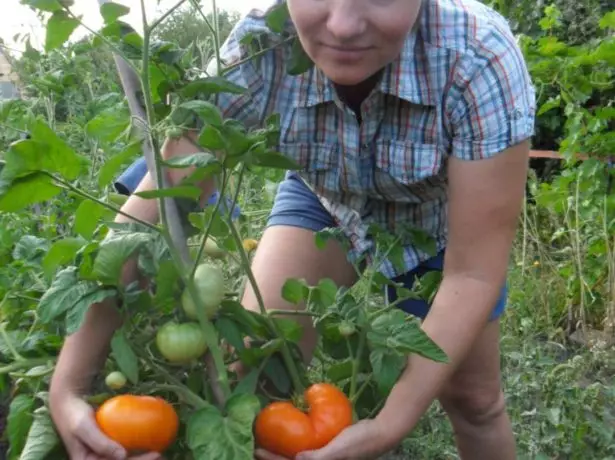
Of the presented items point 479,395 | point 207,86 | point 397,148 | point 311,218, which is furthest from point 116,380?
point 479,395

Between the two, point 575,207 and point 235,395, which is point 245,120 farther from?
point 575,207

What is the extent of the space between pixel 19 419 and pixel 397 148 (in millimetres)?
703

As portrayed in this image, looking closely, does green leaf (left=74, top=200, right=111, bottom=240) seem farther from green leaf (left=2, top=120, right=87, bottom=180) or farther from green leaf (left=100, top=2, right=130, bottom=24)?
green leaf (left=100, top=2, right=130, bottom=24)

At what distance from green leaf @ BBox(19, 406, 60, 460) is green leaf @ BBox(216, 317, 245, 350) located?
256 millimetres

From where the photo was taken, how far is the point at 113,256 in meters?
0.92

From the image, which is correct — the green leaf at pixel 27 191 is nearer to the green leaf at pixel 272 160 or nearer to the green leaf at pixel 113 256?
the green leaf at pixel 113 256

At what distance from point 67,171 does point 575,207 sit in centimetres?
235

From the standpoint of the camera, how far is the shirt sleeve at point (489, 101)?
1.21 metres

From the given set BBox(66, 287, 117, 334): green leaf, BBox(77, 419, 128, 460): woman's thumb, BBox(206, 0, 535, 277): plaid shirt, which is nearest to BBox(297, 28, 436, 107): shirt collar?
BBox(206, 0, 535, 277): plaid shirt

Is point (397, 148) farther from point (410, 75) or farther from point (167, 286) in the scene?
point (167, 286)

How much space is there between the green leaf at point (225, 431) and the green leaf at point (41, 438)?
23 cm

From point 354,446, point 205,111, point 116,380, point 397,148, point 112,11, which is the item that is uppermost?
point 112,11

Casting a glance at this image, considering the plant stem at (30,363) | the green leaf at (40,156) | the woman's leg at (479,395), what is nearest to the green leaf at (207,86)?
the green leaf at (40,156)

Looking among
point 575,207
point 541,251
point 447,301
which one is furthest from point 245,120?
point 541,251
